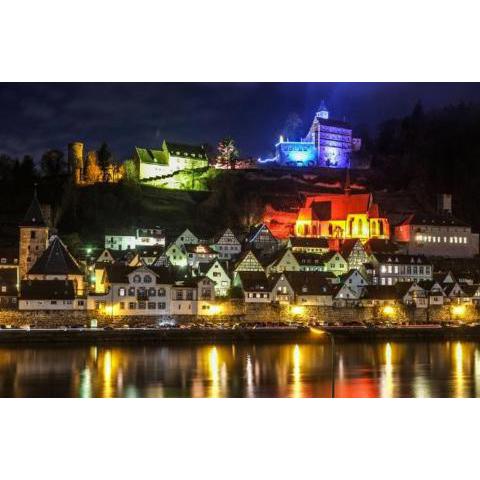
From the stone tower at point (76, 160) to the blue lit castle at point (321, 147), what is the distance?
12.1 m

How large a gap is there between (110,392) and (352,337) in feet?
39.8

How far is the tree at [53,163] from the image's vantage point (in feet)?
155

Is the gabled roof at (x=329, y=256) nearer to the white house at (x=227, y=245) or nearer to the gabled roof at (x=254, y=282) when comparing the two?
the white house at (x=227, y=245)

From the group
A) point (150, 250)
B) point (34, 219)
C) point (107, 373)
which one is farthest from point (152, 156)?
point (107, 373)

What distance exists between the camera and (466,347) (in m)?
27.5

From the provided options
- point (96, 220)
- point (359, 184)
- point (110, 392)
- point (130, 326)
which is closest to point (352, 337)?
point (130, 326)

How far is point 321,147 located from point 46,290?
26.5 m

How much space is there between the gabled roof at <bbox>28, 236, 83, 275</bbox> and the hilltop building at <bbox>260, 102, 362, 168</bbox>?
21560 mm

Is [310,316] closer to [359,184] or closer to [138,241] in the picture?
[138,241]

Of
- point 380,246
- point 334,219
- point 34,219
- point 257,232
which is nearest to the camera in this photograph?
point 34,219

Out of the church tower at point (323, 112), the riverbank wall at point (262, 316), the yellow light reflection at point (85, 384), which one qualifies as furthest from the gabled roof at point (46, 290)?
the church tower at point (323, 112)

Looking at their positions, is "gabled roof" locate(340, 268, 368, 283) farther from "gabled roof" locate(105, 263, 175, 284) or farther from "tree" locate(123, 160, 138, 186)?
"tree" locate(123, 160, 138, 186)

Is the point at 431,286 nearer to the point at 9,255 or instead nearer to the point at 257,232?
the point at 257,232

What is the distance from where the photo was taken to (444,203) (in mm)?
45688
